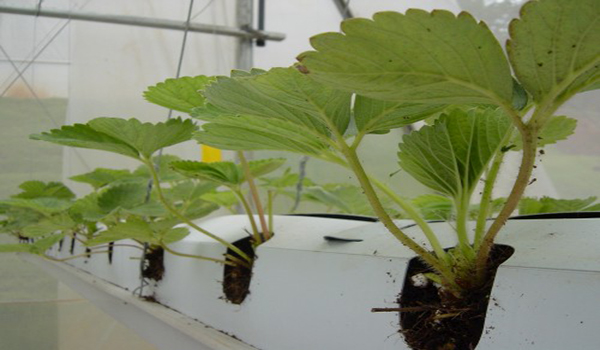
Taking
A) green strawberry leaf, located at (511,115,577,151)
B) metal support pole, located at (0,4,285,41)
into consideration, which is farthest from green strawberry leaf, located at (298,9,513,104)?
metal support pole, located at (0,4,285,41)

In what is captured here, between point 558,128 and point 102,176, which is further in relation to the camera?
point 102,176

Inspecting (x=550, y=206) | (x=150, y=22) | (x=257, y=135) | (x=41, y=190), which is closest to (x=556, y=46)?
(x=257, y=135)

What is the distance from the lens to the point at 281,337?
0.39 metres

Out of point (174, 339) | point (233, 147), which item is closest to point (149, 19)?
point (174, 339)

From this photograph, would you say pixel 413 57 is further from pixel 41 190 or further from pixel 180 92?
pixel 41 190

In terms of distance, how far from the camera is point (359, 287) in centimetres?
32

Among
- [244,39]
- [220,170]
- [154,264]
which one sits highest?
[244,39]

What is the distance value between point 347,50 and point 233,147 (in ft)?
0.52

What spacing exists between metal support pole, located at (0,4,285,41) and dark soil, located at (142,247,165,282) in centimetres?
100

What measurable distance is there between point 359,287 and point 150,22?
1646 millimetres

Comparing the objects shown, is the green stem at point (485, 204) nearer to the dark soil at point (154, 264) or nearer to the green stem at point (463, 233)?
the green stem at point (463, 233)

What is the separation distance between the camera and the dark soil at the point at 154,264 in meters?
0.64

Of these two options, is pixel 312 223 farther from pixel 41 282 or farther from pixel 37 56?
pixel 37 56

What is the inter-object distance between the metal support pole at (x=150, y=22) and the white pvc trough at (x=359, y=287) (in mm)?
1156
